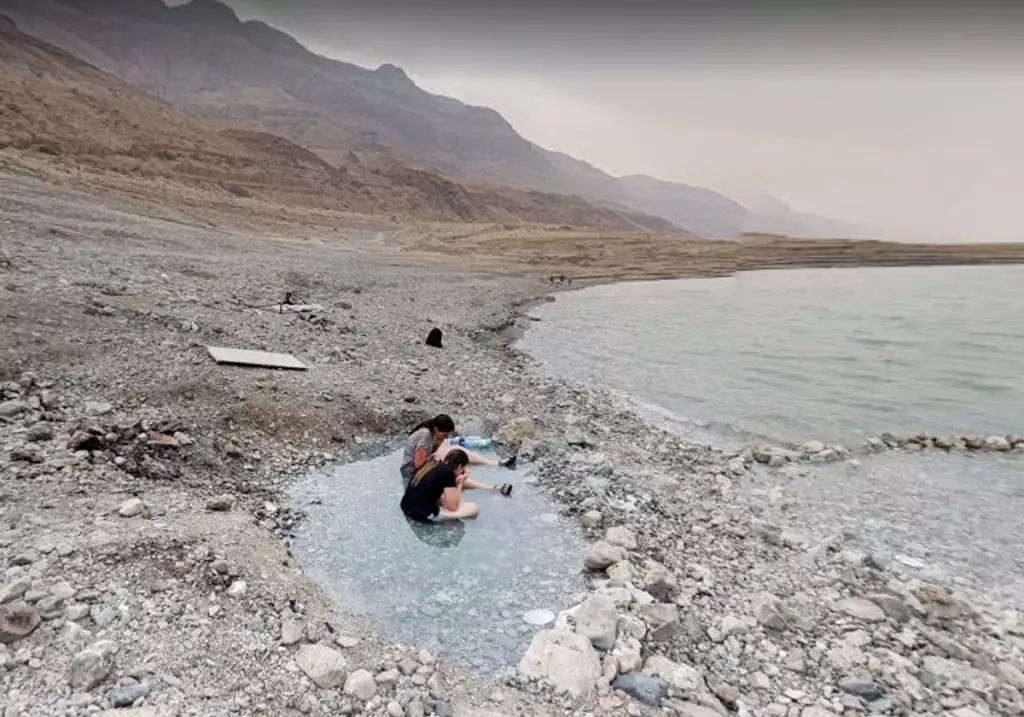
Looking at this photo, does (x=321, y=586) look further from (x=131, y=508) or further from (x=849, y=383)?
(x=849, y=383)

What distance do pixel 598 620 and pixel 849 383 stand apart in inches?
582

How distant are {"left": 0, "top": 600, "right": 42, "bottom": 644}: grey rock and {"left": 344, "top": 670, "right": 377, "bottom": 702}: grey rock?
7.25ft

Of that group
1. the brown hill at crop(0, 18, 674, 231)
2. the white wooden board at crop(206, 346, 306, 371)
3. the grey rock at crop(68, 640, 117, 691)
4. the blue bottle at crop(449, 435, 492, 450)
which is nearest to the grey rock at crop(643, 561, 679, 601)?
the blue bottle at crop(449, 435, 492, 450)

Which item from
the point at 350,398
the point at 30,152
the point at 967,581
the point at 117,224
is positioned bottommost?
the point at 967,581

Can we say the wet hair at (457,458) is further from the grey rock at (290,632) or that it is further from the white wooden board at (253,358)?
the white wooden board at (253,358)

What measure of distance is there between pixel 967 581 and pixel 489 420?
7.07 meters

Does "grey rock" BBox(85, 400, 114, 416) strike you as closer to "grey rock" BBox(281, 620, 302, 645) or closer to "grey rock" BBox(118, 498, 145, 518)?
"grey rock" BBox(118, 498, 145, 518)

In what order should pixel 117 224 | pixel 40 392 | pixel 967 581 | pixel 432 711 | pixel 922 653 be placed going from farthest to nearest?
pixel 117 224 < pixel 40 392 < pixel 967 581 < pixel 922 653 < pixel 432 711

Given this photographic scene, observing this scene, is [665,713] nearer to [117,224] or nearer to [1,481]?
[1,481]

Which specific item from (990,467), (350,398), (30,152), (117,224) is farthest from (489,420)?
(30,152)

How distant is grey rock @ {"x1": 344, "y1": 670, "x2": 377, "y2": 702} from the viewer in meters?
4.75

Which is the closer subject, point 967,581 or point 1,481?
point 1,481

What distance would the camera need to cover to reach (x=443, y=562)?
7.08 metres

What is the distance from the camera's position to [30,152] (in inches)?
1672
